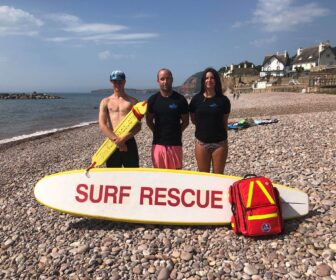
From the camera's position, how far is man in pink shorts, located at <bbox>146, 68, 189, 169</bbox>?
14.9 feet

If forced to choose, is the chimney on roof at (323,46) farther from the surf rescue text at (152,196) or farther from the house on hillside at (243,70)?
the surf rescue text at (152,196)

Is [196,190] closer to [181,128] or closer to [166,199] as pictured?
[166,199]

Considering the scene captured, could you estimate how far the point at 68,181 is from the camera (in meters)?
5.18

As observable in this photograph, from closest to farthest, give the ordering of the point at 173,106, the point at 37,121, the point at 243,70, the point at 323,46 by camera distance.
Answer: the point at 173,106 → the point at 37,121 → the point at 323,46 → the point at 243,70

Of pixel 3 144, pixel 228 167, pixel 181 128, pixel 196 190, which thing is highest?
pixel 181 128

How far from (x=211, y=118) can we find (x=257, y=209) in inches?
54.6

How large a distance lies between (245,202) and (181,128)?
138 centimetres

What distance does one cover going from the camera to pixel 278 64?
85.4m

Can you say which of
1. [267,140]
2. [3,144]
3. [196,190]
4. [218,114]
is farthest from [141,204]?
[3,144]

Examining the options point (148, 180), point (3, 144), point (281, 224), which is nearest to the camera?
point (281, 224)

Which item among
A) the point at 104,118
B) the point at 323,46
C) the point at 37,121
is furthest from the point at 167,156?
the point at 323,46

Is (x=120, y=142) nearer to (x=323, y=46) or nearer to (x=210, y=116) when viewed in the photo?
(x=210, y=116)

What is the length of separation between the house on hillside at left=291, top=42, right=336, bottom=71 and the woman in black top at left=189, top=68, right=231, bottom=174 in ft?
239

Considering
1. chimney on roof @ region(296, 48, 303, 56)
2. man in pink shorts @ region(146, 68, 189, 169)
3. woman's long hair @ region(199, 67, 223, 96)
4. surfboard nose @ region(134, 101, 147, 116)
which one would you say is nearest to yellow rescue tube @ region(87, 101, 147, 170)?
surfboard nose @ region(134, 101, 147, 116)
